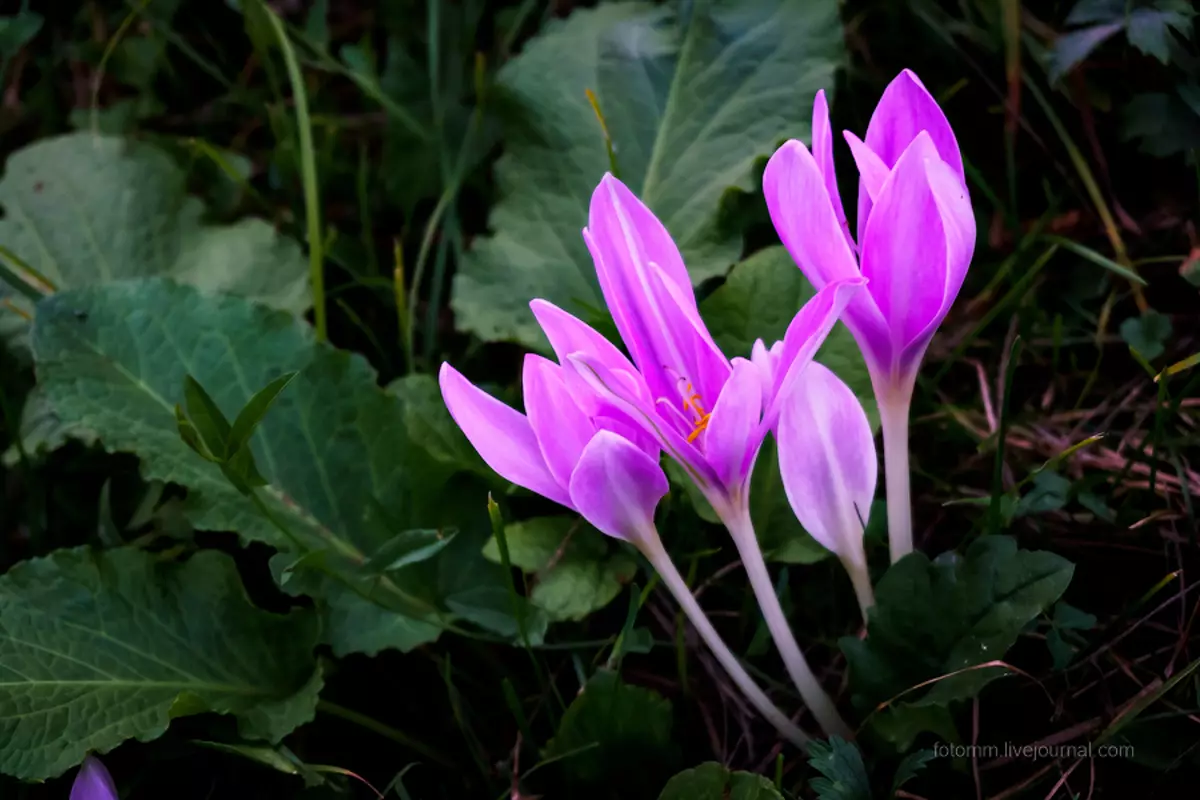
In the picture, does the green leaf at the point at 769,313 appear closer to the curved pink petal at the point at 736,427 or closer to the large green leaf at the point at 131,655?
the curved pink petal at the point at 736,427

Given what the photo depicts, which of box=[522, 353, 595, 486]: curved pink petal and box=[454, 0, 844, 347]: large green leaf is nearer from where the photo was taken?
box=[522, 353, 595, 486]: curved pink petal

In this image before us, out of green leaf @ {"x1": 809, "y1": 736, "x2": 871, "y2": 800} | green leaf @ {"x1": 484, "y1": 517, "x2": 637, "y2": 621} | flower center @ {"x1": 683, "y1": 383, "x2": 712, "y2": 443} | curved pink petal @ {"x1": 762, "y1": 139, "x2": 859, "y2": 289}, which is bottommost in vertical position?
green leaf @ {"x1": 809, "y1": 736, "x2": 871, "y2": 800}

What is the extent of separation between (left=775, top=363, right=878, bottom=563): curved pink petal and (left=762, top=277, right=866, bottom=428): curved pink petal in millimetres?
22

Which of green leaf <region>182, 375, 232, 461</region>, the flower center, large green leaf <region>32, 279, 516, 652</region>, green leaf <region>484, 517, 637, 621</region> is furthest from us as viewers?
large green leaf <region>32, 279, 516, 652</region>

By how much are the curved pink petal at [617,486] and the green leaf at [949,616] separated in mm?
270

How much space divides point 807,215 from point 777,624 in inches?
15.9

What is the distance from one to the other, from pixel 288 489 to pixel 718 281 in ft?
2.24

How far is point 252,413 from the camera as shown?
963mm

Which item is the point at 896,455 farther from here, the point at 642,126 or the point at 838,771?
the point at 642,126

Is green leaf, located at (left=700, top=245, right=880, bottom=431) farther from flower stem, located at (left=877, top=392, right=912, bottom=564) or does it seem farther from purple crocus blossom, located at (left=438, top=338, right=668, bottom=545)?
purple crocus blossom, located at (left=438, top=338, right=668, bottom=545)

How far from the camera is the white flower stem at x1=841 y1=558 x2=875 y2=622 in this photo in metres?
0.94

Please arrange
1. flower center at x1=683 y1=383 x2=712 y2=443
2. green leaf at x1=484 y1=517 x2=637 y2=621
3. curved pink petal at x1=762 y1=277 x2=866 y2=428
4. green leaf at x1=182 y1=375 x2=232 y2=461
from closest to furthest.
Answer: curved pink petal at x1=762 y1=277 x2=866 y2=428 → flower center at x1=683 y1=383 x2=712 y2=443 → green leaf at x1=182 y1=375 x2=232 y2=461 → green leaf at x1=484 y1=517 x2=637 y2=621

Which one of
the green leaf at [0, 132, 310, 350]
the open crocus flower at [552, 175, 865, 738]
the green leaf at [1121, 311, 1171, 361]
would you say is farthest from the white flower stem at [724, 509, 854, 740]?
the green leaf at [0, 132, 310, 350]

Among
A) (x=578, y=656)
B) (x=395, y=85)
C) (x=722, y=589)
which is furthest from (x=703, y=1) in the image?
(x=578, y=656)
